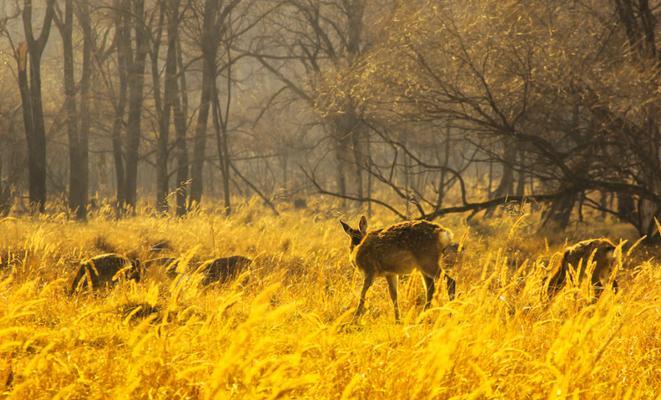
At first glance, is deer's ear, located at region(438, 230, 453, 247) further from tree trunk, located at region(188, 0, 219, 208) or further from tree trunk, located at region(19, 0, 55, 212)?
tree trunk, located at region(188, 0, 219, 208)

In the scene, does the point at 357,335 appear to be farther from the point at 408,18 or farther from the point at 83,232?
the point at 408,18

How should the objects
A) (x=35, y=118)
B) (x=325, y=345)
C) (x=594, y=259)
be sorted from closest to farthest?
1. (x=325, y=345)
2. (x=594, y=259)
3. (x=35, y=118)

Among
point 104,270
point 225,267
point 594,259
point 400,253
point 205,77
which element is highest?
point 205,77

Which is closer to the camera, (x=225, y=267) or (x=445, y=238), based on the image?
(x=445, y=238)

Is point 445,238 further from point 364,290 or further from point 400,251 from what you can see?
point 364,290

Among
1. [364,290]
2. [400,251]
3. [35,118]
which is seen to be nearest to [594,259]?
[400,251]

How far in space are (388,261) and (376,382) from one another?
263 centimetres

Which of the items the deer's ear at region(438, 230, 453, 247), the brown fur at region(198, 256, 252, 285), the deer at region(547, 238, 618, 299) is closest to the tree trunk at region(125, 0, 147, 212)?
the brown fur at region(198, 256, 252, 285)

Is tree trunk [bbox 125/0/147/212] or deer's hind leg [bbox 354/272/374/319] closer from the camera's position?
deer's hind leg [bbox 354/272/374/319]

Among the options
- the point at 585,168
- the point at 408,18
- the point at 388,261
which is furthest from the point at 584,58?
the point at 388,261

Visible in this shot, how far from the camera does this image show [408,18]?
1430 centimetres

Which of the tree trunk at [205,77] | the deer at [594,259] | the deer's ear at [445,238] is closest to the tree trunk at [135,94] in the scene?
the tree trunk at [205,77]

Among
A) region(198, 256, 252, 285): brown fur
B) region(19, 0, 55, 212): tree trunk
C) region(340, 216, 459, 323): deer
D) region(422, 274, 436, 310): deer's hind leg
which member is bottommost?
region(198, 256, 252, 285): brown fur

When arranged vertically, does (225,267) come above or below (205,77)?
below
